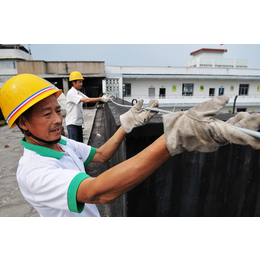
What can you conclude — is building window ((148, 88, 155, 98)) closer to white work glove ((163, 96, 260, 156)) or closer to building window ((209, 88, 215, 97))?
building window ((209, 88, 215, 97))

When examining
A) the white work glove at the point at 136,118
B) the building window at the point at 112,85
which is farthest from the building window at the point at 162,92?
the white work glove at the point at 136,118

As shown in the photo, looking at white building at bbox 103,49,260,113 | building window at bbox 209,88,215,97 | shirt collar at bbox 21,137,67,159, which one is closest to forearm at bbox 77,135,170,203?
shirt collar at bbox 21,137,67,159

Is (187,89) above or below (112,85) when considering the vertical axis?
below

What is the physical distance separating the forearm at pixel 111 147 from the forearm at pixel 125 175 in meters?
0.66

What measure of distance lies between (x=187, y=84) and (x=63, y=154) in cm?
2301

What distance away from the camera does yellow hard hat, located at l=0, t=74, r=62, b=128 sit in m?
1.04

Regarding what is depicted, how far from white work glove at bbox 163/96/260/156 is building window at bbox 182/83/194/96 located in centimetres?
2275

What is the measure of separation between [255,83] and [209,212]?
1068 inches

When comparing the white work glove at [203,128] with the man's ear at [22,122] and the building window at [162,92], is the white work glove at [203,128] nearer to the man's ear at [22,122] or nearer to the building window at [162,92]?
the man's ear at [22,122]

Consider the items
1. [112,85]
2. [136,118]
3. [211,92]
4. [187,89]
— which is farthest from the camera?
[211,92]

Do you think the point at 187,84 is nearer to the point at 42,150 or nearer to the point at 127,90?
the point at 127,90

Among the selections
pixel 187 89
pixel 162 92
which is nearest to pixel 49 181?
pixel 162 92

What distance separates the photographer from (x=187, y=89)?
22312mm

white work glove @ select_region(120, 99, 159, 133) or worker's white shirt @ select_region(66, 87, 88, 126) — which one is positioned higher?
white work glove @ select_region(120, 99, 159, 133)
